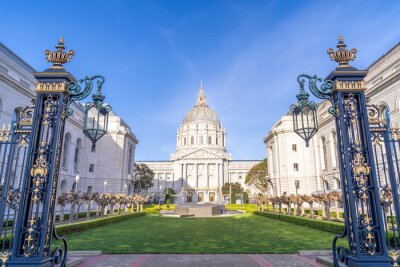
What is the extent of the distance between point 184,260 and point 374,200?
5917 millimetres

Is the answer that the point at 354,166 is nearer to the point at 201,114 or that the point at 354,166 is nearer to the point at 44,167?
the point at 44,167

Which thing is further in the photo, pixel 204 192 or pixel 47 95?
pixel 204 192

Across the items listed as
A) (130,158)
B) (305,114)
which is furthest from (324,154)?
(305,114)

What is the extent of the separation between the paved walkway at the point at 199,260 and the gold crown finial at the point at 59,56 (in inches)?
227

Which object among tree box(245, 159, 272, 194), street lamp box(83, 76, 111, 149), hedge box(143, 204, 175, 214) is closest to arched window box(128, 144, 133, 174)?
hedge box(143, 204, 175, 214)

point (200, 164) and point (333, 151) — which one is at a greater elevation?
point (200, 164)

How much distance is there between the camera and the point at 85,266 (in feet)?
26.0

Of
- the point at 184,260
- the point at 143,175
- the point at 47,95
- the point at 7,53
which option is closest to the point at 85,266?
the point at 184,260

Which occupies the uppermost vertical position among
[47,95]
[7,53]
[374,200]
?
[7,53]

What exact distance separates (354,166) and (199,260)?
5.64 meters

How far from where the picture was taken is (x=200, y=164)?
310ft

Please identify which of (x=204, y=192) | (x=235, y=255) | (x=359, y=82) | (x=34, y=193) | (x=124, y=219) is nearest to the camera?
(x=34, y=193)

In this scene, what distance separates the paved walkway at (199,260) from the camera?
8375mm

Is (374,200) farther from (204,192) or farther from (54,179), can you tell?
(204,192)
